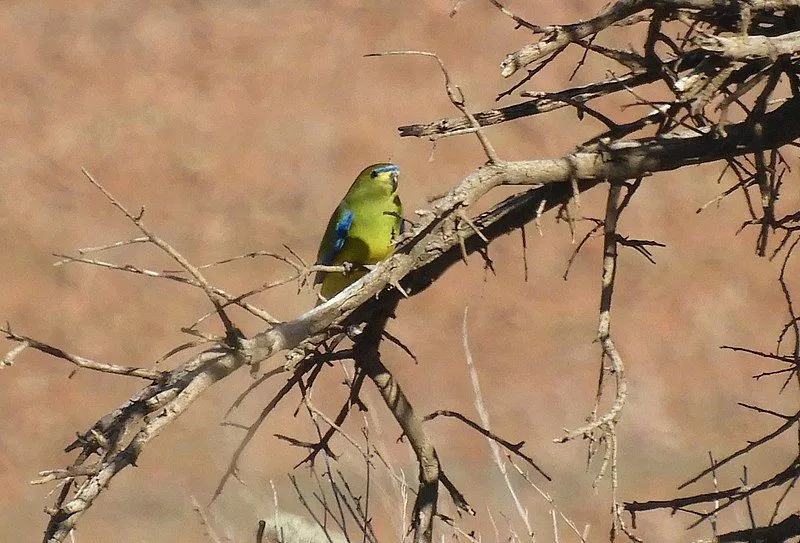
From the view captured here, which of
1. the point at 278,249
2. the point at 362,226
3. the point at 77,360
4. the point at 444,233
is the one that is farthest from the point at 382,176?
the point at 77,360

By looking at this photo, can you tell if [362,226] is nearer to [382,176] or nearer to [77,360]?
[382,176]

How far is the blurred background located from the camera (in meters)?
2.42

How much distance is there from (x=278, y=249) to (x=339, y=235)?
1.16ft

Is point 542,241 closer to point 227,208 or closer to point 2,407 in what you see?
point 227,208

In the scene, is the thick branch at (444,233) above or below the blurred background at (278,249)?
below

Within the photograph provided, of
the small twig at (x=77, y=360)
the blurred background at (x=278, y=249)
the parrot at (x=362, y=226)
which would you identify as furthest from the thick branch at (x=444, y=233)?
the blurred background at (x=278, y=249)

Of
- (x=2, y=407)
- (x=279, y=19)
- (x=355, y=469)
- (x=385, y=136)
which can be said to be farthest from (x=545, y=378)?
(x=2, y=407)

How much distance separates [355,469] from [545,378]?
51 cm

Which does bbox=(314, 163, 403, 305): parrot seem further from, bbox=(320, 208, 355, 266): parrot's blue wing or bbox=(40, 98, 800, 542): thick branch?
bbox=(40, 98, 800, 542): thick branch

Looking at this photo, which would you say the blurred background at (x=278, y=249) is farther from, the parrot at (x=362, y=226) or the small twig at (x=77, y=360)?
the small twig at (x=77, y=360)

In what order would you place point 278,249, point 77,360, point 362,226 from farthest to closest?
point 278,249
point 362,226
point 77,360

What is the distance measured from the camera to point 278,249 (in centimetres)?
248

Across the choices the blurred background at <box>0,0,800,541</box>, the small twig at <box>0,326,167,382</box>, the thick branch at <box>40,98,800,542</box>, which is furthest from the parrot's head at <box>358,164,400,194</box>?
the small twig at <box>0,326,167,382</box>

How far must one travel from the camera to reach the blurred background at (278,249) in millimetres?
2416
